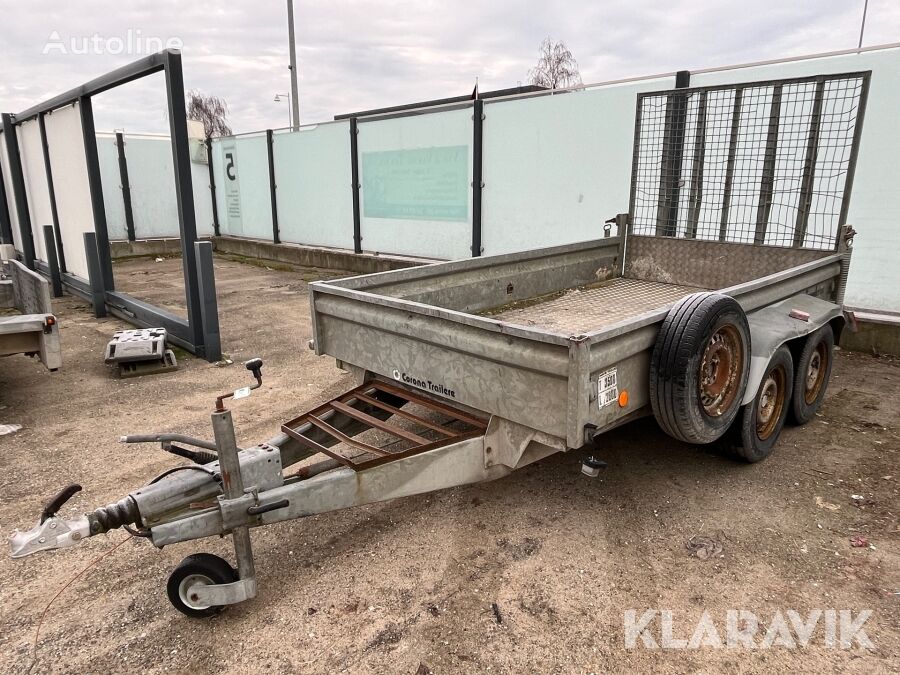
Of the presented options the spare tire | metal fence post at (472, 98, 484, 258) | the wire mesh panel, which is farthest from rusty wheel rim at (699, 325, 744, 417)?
metal fence post at (472, 98, 484, 258)

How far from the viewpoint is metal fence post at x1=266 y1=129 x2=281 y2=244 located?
44.0 ft

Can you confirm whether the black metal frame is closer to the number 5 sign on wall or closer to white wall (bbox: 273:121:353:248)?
white wall (bbox: 273:121:353:248)

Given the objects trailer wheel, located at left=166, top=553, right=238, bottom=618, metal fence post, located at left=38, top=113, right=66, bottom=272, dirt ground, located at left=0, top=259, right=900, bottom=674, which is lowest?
dirt ground, located at left=0, top=259, right=900, bottom=674

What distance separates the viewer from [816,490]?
3439 millimetres

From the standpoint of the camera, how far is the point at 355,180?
11.5 m

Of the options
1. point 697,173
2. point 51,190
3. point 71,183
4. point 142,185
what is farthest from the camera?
point 142,185

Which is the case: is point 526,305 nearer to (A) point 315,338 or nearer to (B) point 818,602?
(A) point 315,338

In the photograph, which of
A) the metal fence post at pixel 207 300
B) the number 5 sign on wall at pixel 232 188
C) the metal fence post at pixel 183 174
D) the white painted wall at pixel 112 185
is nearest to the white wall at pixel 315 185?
the number 5 sign on wall at pixel 232 188

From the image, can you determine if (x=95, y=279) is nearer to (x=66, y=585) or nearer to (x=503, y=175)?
(x=503, y=175)

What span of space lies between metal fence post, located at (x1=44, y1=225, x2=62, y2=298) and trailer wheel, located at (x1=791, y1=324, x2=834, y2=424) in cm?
954

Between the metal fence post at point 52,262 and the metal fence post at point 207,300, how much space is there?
461cm

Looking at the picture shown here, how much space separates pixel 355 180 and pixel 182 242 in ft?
19.9

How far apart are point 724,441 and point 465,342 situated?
1.80 meters

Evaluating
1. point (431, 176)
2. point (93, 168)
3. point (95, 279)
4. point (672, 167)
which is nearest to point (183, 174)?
point (93, 168)
